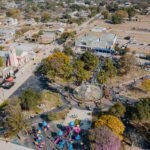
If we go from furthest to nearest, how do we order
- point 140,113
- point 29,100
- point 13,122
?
point 29,100 < point 140,113 < point 13,122

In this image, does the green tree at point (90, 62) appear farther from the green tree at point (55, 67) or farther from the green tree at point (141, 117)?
the green tree at point (141, 117)

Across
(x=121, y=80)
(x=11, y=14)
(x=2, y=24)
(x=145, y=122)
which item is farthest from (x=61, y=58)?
(x=11, y=14)

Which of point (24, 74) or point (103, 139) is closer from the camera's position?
point (103, 139)

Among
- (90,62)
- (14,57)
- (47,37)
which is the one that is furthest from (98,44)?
(14,57)

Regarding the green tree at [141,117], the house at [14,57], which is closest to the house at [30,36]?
the house at [14,57]

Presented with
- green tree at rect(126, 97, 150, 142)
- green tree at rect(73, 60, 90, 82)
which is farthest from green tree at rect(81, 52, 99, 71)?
green tree at rect(126, 97, 150, 142)

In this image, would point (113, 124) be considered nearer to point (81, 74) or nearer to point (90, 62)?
point (81, 74)

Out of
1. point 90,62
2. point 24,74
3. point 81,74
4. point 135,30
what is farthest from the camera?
point 135,30

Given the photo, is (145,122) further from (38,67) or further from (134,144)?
(38,67)
